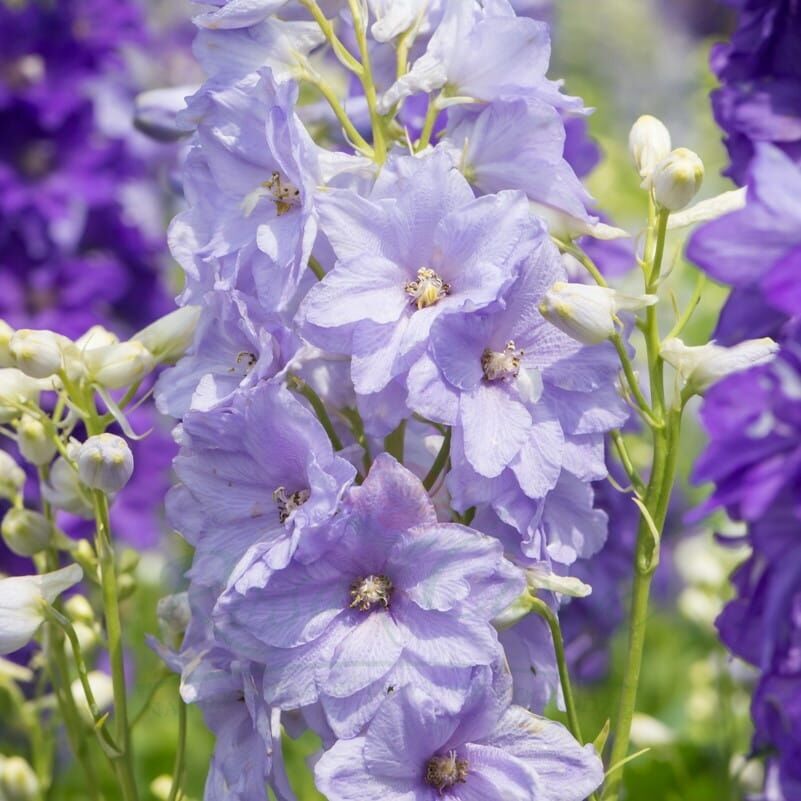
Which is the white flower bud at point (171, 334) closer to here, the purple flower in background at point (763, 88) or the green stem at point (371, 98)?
the green stem at point (371, 98)

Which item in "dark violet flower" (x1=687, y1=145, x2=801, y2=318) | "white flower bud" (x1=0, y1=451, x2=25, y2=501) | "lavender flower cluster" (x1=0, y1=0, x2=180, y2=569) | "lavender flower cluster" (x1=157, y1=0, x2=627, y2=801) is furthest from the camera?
"lavender flower cluster" (x1=0, y1=0, x2=180, y2=569)

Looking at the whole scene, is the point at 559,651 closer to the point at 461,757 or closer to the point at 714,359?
the point at 461,757

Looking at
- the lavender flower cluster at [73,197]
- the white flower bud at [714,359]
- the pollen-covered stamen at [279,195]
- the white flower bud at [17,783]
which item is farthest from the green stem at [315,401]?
the lavender flower cluster at [73,197]

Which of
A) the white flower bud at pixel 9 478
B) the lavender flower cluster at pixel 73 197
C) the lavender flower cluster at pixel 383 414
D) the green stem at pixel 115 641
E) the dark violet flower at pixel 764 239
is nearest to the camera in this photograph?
the dark violet flower at pixel 764 239

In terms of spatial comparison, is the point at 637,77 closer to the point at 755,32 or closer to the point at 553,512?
the point at 755,32

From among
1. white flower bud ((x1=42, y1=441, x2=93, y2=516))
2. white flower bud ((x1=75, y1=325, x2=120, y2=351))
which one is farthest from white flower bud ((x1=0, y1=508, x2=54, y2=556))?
white flower bud ((x1=75, y1=325, x2=120, y2=351))

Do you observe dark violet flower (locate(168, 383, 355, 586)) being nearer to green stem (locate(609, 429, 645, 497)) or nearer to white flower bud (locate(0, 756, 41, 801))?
green stem (locate(609, 429, 645, 497))
